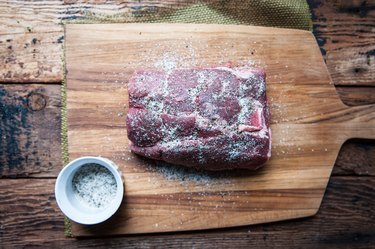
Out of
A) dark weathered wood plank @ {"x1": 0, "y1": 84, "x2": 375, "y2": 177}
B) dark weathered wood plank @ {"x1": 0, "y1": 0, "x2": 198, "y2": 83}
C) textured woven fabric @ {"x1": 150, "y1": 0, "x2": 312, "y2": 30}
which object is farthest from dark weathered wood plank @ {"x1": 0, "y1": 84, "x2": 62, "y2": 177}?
textured woven fabric @ {"x1": 150, "y1": 0, "x2": 312, "y2": 30}

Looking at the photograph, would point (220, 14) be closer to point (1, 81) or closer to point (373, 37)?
point (373, 37)

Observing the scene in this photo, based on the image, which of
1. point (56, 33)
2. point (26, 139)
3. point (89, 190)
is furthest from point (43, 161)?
point (56, 33)

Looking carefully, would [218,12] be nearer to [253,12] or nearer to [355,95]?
[253,12]

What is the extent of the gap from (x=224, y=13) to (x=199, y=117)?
1.61 ft

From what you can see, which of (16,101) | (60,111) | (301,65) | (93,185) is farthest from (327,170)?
(16,101)

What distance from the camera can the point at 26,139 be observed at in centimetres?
187

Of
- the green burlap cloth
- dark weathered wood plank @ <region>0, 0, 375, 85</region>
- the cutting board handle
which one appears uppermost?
the green burlap cloth

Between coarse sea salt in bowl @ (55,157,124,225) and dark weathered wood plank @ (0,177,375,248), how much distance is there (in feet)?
0.51

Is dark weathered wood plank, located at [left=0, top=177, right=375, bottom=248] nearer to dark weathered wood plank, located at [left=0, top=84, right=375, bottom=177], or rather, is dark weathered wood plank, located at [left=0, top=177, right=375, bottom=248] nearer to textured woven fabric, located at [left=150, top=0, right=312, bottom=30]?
dark weathered wood plank, located at [left=0, top=84, right=375, bottom=177]

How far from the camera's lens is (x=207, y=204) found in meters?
1.86

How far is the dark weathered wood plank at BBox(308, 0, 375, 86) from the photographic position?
1952mm

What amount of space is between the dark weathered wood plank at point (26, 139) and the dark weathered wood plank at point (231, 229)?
6 cm

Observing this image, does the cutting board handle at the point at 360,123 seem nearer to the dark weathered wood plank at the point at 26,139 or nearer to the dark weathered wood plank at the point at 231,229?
the dark weathered wood plank at the point at 231,229

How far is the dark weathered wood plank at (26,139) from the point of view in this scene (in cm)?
187
